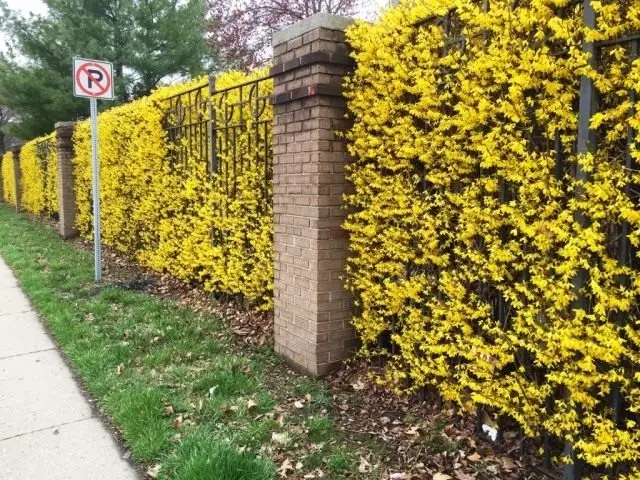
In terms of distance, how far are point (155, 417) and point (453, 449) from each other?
1.76m

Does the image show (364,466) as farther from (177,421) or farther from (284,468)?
(177,421)

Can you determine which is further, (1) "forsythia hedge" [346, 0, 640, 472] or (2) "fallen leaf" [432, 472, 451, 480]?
(2) "fallen leaf" [432, 472, 451, 480]

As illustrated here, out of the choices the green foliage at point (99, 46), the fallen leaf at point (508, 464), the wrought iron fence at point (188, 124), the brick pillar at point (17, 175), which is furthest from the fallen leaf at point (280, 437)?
the brick pillar at point (17, 175)

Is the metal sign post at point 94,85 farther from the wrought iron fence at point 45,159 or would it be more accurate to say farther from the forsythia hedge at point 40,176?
the wrought iron fence at point 45,159

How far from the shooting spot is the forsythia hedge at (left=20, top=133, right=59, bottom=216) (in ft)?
40.3

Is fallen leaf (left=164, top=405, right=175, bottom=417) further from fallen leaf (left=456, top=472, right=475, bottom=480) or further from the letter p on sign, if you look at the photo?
the letter p on sign

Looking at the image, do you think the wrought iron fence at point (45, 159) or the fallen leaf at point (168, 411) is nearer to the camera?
the fallen leaf at point (168, 411)

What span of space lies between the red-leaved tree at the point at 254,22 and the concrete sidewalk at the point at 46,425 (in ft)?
50.8

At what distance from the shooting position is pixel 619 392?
222 centimetres

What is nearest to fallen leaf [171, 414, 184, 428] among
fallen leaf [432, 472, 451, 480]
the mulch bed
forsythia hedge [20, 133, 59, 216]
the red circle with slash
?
the mulch bed

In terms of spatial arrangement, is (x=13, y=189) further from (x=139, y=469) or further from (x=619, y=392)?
(x=619, y=392)

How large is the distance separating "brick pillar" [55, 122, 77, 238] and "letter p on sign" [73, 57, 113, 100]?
4.50m

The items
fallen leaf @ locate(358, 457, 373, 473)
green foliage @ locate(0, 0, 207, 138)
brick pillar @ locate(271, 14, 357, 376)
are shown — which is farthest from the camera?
green foliage @ locate(0, 0, 207, 138)

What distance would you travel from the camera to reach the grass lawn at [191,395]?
2783 millimetres
